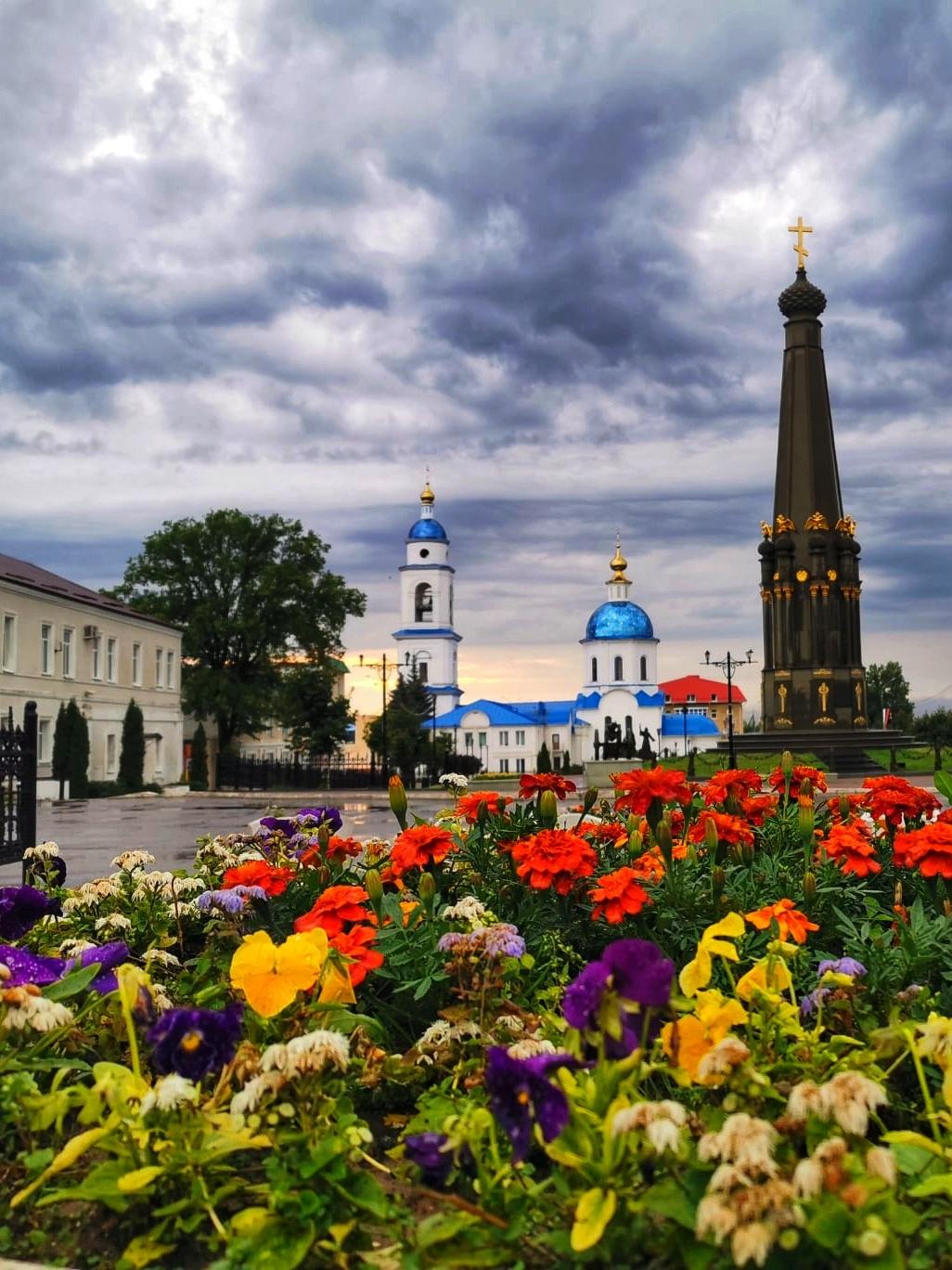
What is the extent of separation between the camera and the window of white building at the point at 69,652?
118 feet

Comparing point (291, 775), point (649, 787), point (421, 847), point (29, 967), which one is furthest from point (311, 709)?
point (29, 967)

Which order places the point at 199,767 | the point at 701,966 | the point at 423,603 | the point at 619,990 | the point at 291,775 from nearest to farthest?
the point at 619,990
the point at 701,966
the point at 291,775
the point at 199,767
the point at 423,603

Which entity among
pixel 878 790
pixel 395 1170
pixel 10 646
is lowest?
pixel 395 1170

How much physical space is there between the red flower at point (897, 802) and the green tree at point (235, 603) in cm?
4196

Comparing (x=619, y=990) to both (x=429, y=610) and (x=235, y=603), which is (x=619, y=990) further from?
(x=429, y=610)

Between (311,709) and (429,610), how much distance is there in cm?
3657

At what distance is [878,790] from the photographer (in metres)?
4.95

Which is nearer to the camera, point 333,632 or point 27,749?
point 27,749

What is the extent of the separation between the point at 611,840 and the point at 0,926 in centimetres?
244

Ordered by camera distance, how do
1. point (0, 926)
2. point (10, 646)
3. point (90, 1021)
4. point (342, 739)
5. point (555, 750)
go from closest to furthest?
point (90, 1021) < point (0, 926) < point (10, 646) < point (342, 739) < point (555, 750)

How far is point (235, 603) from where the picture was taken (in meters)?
47.0

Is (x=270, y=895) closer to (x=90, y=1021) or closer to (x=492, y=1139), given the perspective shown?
(x=90, y=1021)

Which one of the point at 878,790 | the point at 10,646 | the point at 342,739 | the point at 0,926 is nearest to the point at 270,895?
the point at 0,926

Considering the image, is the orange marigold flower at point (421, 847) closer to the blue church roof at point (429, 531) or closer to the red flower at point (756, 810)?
the red flower at point (756, 810)
